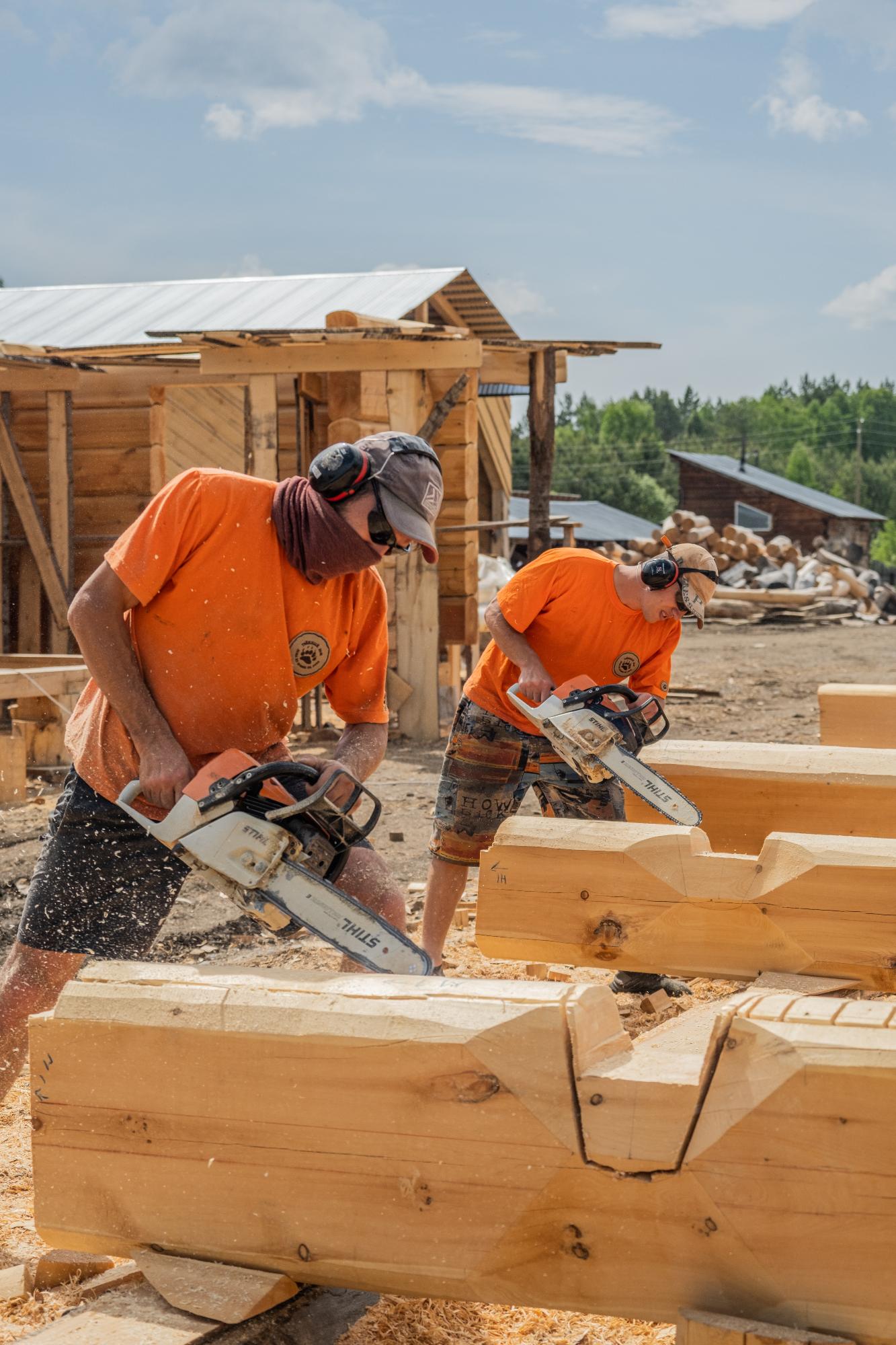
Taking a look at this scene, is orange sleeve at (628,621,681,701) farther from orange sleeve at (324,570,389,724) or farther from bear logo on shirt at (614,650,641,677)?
orange sleeve at (324,570,389,724)

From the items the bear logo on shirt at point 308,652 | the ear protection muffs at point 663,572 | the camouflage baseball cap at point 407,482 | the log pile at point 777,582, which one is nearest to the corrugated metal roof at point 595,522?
the log pile at point 777,582

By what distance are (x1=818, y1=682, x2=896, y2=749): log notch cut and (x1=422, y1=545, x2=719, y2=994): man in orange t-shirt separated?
50 centimetres

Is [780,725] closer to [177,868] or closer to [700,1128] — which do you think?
[177,868]

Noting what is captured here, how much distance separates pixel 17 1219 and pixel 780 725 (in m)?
9.31

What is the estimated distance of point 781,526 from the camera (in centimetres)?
4550

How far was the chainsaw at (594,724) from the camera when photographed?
3.38 m

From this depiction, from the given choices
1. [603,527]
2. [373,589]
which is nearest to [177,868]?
[373,589]

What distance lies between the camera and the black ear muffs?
7.97 feet

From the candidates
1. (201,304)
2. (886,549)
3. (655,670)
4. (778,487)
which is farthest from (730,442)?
(655,670)

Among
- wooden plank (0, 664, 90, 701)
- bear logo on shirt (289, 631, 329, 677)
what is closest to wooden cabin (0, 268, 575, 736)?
wooden plank (0, 664, 90, 701)

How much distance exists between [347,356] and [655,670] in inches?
210

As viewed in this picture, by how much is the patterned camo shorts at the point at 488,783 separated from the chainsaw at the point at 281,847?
4.93 ft

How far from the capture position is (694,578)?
3.77 m

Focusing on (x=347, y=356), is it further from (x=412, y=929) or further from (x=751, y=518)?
(x=751, y=518)
